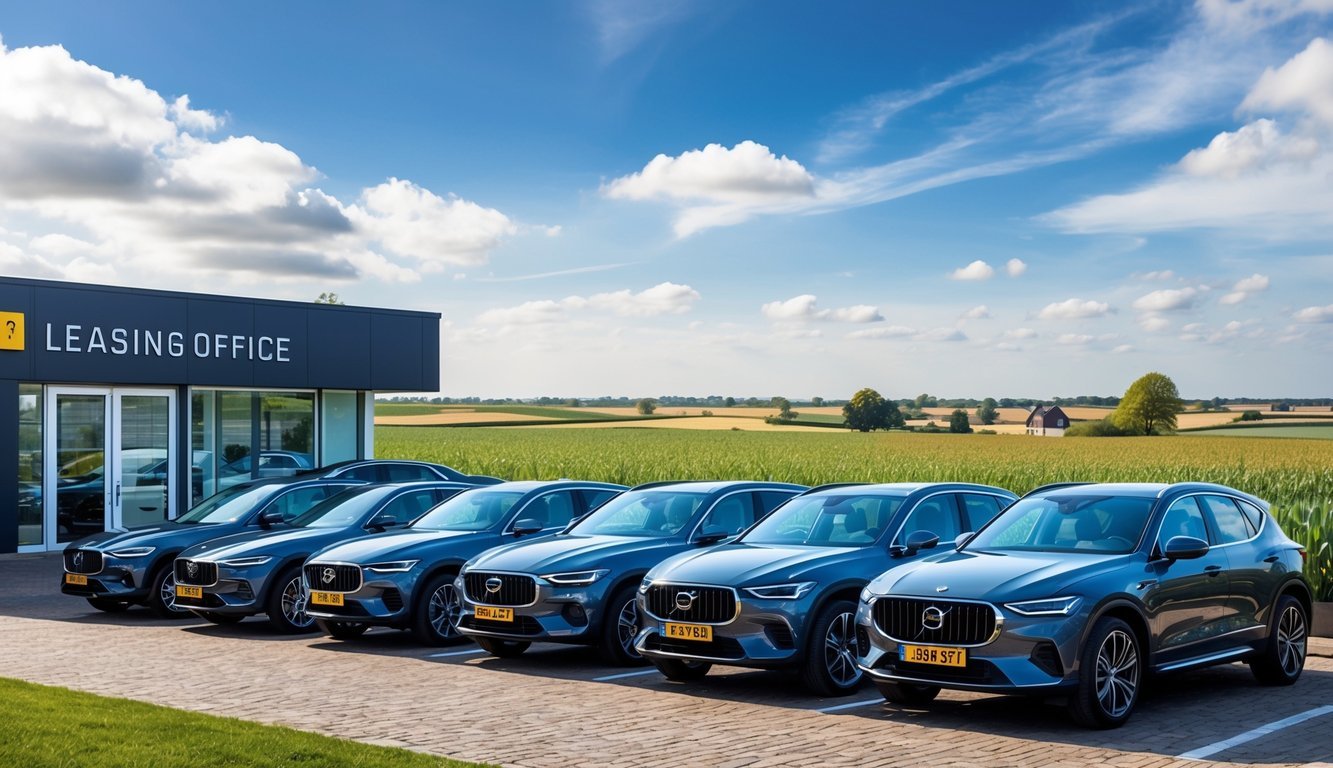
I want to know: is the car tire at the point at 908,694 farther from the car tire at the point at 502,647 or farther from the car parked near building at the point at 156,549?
the car parked near building at the point at 156,549

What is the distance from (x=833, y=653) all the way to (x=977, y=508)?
8.55 feet

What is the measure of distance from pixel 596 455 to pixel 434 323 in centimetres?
1204

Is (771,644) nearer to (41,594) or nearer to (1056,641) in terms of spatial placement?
(1056,641)

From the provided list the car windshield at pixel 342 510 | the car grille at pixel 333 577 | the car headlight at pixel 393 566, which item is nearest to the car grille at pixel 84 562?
the car windshield at pixel 342 510

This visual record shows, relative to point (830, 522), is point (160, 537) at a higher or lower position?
lower

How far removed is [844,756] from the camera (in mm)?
8539

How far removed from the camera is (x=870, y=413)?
8350 centimetres

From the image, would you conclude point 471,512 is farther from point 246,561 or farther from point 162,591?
point 162,591

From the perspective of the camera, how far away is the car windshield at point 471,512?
15.0 meters

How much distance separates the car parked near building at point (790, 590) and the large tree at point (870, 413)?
69.9 meters

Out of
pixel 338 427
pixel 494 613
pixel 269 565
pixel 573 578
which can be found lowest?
pixel 494 613

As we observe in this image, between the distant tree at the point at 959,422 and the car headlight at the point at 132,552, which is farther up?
the distant tree at the point at 959,422

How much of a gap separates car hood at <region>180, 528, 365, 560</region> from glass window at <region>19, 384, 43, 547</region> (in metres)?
10.1

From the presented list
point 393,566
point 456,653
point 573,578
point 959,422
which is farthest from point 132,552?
point 959,422
